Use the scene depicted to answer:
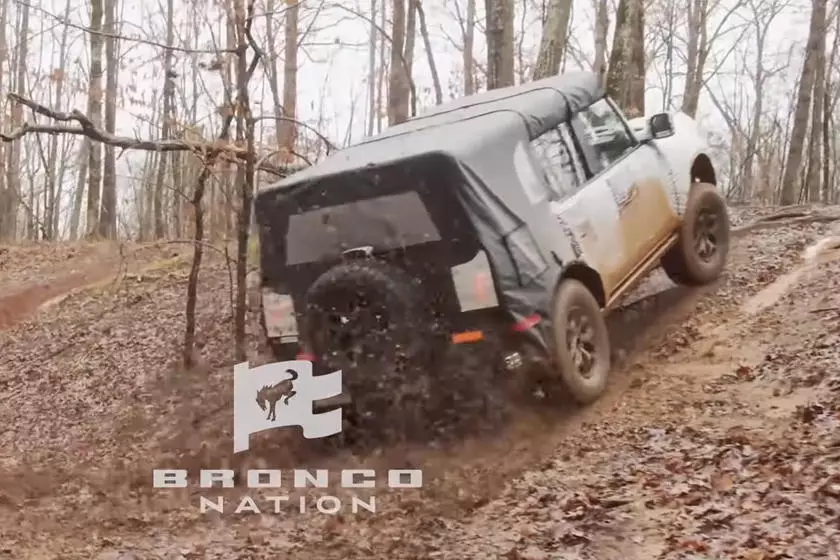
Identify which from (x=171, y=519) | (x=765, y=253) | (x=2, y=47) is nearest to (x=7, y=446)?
(x=171, y=519)

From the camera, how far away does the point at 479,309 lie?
466 centimetres

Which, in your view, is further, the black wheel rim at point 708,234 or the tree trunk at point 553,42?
the tree trunk at point 553,42

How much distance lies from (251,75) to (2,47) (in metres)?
17.6

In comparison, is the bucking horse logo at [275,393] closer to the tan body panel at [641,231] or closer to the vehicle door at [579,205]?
the vehicle door at [579,205]

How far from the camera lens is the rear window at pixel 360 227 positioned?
15.7 ft

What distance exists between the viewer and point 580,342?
514 centimetres

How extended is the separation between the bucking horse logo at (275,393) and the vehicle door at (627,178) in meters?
2.17

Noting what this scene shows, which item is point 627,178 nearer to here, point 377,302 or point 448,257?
point 448,257

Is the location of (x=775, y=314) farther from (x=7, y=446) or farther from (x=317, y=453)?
(x=7, y=446)

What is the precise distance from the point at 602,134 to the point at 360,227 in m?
2.00

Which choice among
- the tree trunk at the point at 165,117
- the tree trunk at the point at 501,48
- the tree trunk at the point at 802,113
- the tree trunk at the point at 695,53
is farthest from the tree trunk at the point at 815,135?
the tree trunk at the point at 165,117

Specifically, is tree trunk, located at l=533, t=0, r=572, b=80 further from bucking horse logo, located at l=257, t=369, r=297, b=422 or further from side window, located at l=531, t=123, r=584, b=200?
bucking horse logo, located at l=257, t=369, r=297, b=422

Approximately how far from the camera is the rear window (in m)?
4.79

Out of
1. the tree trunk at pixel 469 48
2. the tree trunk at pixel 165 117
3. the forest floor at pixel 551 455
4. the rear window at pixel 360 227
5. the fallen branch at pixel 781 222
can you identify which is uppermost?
the tree trunk at pixel 469 48
